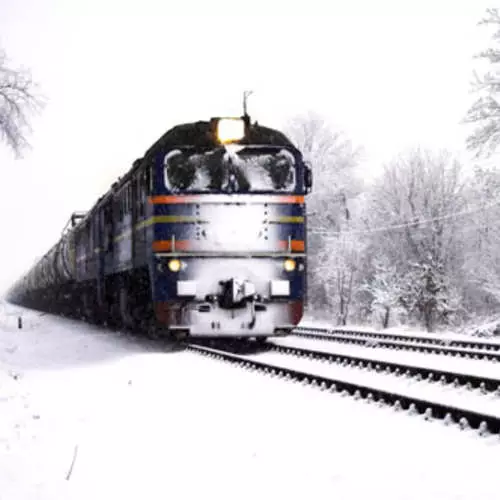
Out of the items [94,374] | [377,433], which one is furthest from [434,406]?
[94,374]

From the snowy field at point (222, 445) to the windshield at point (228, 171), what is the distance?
3.85 meters

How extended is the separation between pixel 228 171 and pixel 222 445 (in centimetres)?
739

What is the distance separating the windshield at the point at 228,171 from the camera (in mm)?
12695

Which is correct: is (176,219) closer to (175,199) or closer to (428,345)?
(175,199)

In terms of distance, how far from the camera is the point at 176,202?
496 inches

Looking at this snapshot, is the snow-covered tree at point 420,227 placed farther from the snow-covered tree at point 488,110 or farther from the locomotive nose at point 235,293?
the locomotive nose at point 235,293

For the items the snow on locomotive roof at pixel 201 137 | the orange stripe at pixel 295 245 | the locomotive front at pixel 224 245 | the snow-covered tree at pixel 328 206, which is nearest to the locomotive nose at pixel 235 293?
the locomotive front at pixel 224 245

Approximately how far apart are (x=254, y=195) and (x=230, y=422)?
6323 millimetres

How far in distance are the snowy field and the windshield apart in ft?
12.6

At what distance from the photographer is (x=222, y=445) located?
5.82m

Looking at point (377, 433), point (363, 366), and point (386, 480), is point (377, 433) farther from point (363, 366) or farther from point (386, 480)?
point (363, 366)

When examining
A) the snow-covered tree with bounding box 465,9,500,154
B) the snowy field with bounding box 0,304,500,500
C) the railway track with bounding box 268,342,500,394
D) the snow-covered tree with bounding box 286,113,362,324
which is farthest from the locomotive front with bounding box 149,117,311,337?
the snow-covered tree with bounding box 286,113,362,324

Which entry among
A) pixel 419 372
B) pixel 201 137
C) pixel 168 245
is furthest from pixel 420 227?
pixel 419 372

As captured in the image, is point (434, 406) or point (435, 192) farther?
point (435, 192)
